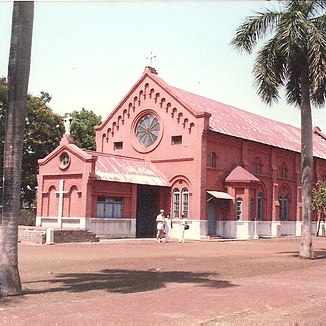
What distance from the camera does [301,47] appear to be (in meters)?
21.8

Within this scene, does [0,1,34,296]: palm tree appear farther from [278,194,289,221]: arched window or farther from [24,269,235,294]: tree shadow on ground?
[278,194,289,221]: arched window

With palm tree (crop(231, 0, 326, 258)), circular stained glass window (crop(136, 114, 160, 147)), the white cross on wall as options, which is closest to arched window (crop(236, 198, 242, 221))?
circular stained glass window (crop(136, 114, 160, 147))

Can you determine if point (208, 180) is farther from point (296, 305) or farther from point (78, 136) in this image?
point (296, 305)

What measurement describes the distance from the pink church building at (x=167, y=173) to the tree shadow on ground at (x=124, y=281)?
1924 centimetres

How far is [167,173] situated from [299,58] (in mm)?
19449

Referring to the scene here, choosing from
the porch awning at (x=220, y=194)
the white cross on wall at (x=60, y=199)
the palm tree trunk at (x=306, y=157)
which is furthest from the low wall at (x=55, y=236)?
the palm tree trunk at (x=306, y=157)

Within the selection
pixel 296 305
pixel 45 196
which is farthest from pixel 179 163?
pixel 296 305

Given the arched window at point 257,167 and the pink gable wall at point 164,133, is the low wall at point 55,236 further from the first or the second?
the arched window at point 257,167

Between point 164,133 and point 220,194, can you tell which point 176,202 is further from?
point 164,133

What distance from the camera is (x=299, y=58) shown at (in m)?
22.5

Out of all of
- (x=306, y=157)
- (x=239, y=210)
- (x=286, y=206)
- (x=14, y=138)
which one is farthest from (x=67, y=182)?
(x=14, y=138)

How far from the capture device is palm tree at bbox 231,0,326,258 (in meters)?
21.7

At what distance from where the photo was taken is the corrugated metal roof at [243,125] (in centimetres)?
4159

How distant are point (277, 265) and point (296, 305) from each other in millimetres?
8586
